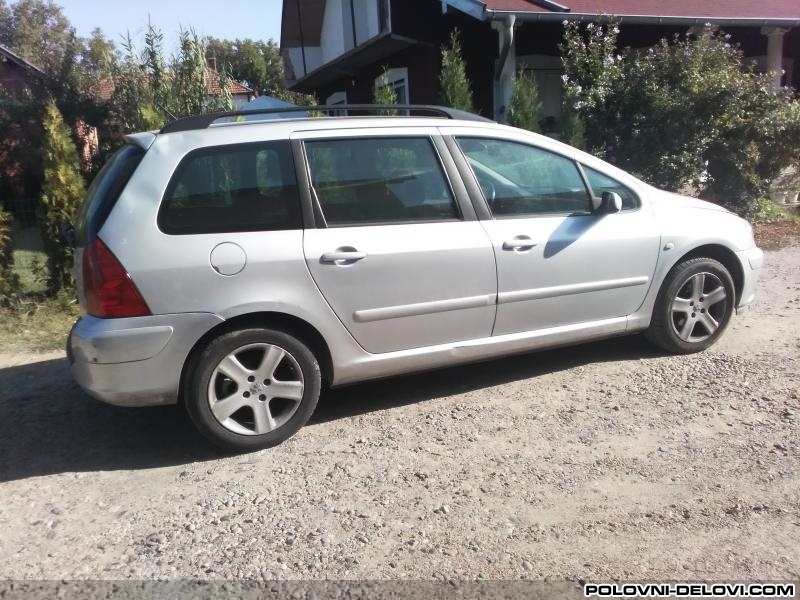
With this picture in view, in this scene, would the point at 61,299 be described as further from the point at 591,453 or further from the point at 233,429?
the point at 591,453

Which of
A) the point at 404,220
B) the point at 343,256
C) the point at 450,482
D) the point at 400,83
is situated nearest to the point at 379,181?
the point at 404,220

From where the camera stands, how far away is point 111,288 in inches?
146

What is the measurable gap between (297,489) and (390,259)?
4.44 ft

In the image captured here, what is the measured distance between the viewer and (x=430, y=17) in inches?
495

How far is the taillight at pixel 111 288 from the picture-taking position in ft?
12.2

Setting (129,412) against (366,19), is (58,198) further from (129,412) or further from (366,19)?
(366,19)

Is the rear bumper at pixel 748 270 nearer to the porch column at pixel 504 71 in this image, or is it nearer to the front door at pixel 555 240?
the front door at pixel 555 240

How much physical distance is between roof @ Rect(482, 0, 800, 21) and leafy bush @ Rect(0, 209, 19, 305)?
21.1 feet

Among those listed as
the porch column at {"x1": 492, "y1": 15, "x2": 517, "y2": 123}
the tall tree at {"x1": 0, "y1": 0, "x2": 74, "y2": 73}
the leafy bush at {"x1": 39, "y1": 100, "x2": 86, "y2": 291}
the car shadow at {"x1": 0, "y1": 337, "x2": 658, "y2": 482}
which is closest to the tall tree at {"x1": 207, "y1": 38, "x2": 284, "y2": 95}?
the tall tree at {"x1": 0, "y1": 0, "x2": 74, "y2": 73}

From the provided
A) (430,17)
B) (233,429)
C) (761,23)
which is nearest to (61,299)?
(233,429)

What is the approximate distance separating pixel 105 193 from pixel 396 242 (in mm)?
1607

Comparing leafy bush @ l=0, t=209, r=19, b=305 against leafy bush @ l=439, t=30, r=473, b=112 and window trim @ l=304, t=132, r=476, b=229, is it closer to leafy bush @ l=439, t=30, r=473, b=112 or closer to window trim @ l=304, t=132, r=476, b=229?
window trim @ l=304, t=132, r=476, b=229

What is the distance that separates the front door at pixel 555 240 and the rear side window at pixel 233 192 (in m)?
1.17

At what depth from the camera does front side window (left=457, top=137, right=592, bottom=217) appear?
181 inches
